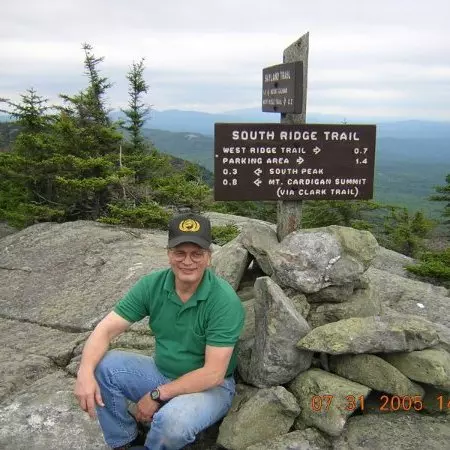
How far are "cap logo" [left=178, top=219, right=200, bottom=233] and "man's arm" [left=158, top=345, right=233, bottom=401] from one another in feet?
3.39

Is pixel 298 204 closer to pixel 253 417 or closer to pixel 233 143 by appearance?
pixel 233 143

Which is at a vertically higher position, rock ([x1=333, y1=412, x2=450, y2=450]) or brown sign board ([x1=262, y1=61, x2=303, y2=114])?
brown sign board ([x1=262, y1=61, x2=303, y2=114])

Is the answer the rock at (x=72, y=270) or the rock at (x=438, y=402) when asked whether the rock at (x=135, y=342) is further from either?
the rock at (x=438, y=402)

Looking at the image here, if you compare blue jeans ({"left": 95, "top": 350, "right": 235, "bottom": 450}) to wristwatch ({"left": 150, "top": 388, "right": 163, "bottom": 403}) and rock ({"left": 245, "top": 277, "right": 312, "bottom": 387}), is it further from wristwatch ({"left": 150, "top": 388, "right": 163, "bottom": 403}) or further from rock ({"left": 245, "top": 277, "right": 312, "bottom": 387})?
rock ({"left": 245, "top": 277, "right": 312, "bottom": 387})

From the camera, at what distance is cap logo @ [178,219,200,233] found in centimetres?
434

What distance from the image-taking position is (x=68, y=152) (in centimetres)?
1470

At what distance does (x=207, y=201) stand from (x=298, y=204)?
9.57m

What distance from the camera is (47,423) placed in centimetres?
501

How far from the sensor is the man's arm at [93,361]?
162 inches

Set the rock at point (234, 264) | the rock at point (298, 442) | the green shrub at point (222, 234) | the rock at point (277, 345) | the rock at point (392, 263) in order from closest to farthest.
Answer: the rock at point (298, 442), the rock at point (277, 345), the rock at point (234, 264), the rock at point (392, 263), the green shrub at point (222, 234)

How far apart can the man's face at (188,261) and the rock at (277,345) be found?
0.97m

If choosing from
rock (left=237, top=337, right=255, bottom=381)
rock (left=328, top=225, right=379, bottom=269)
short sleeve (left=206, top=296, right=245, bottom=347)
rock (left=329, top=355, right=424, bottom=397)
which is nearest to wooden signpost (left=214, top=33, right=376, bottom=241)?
rock (left=328, top=225, right=379, bottom=269)

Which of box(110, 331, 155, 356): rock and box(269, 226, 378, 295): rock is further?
box(110, 331, 155, 356): rock

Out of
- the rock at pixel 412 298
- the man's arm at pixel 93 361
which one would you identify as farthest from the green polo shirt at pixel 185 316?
the rock at pixel 412 298
